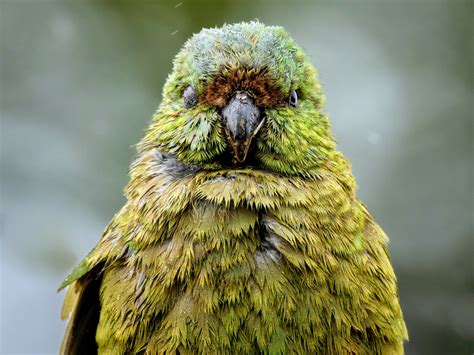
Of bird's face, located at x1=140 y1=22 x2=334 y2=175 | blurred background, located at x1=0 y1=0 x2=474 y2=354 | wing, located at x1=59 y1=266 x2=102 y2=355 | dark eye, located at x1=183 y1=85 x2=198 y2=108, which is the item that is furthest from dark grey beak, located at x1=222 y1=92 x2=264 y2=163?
blurred background, located at x1=0 y1=0 x2=474 y2=354

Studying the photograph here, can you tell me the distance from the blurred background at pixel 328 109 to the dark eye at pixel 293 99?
231 centimetres

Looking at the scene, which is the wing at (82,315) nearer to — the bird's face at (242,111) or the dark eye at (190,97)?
the bird's face at (242,111)

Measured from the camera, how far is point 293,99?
9.89ft

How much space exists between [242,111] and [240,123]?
0.06 meters

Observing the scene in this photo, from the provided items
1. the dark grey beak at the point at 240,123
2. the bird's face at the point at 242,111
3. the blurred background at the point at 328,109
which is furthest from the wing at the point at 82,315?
the blurred background at the point at 328,109

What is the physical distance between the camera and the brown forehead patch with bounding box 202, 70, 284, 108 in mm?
2812

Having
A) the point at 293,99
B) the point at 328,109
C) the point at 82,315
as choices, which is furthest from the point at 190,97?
the point at 328,109

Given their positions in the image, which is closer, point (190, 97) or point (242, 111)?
point (242, 111)

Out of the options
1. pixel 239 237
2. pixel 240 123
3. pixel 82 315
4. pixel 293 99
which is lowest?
pixel 82 315

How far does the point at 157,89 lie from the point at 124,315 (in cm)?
312

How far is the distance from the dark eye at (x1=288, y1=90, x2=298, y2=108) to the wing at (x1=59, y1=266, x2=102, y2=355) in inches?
48.2

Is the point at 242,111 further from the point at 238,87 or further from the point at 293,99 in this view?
the point at 293,99

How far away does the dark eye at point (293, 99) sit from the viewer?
2982 millimetres

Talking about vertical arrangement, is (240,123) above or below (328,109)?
below
